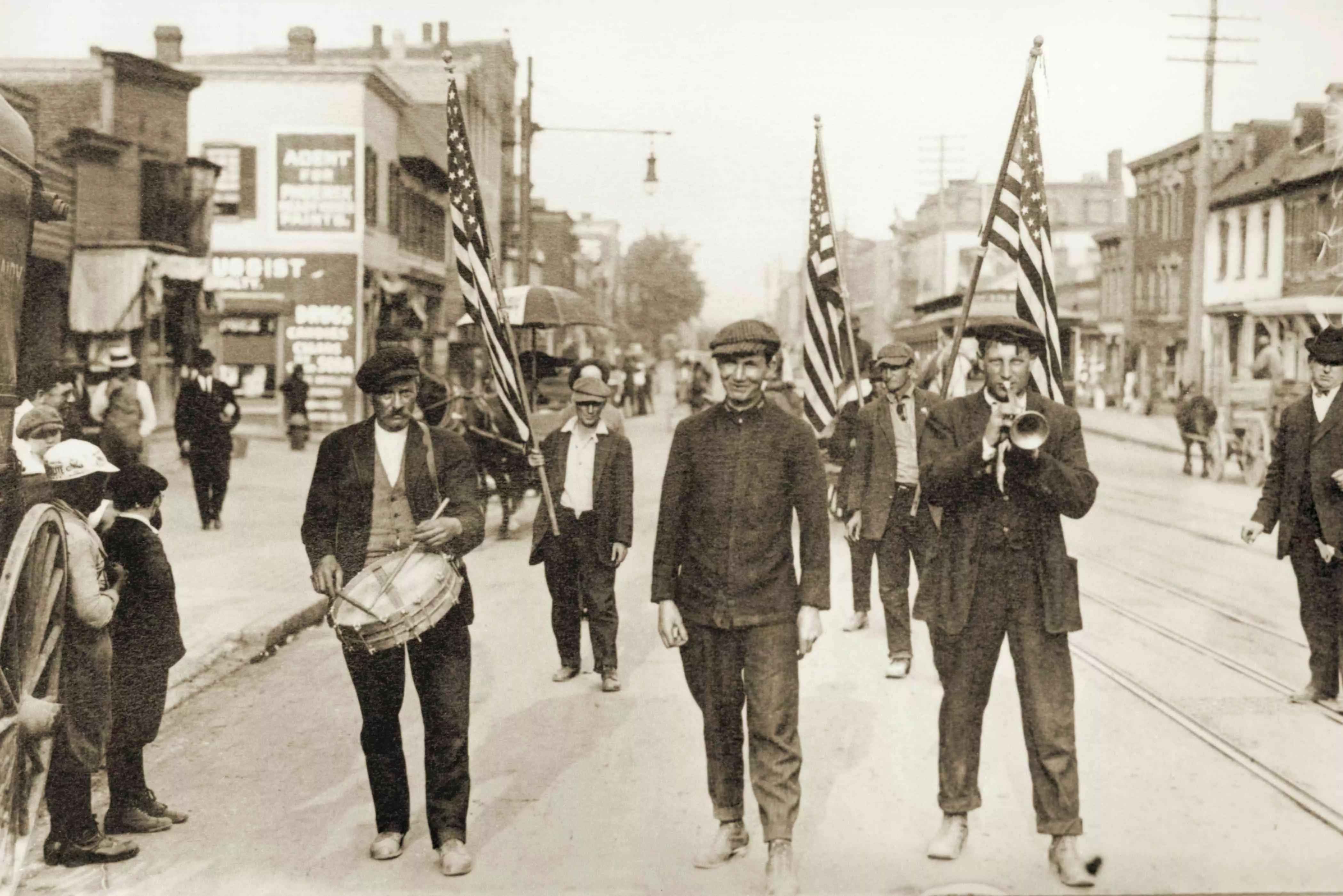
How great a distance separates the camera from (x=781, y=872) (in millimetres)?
5156

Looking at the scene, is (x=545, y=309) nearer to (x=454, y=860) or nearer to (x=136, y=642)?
(x=136, y=642)

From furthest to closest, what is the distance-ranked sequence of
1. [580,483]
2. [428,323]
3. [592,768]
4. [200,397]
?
[428,323] < [200,397] < [580,483] < [592,768]

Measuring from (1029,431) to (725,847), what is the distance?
184 cm

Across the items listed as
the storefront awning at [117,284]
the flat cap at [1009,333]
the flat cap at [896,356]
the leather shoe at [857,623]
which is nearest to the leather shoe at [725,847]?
the flat cap at [1009,333]

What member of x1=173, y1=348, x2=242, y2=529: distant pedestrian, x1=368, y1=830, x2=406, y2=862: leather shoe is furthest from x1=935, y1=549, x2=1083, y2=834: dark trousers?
x1=173, y1=348, x2=242, y2=529: distant pedestrian

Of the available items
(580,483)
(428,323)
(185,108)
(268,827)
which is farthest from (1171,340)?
(268,827)

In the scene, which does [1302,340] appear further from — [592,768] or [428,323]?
[428,323]

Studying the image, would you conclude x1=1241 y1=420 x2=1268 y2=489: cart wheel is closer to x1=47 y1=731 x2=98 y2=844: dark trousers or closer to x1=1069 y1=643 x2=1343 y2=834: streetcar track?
x1=1069 y1=643 x2=1343 y2=834: streetcar track

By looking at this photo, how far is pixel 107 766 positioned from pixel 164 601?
65 centimetres

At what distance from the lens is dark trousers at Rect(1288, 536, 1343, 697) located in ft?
25.9

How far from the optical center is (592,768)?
6.80m

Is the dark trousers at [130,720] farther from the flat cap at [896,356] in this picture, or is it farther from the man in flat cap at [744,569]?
the flat cap at [896,356]

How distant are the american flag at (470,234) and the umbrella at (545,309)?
630 cm

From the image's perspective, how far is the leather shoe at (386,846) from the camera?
552cm
